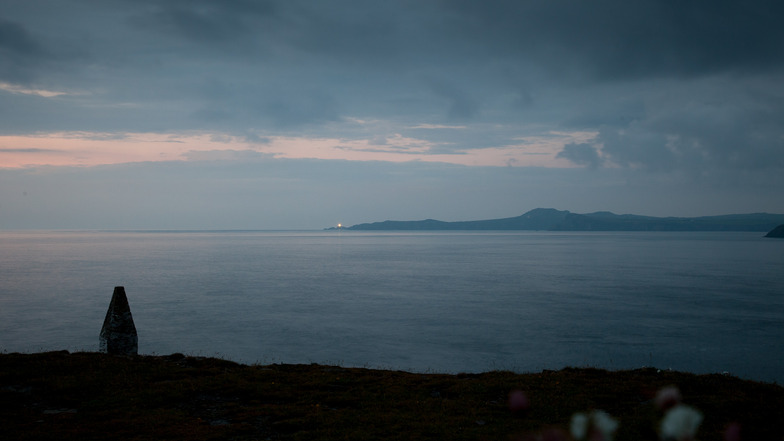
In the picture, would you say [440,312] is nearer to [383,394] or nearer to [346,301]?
[346,301]

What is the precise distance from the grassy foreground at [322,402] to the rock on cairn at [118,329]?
9.50ft

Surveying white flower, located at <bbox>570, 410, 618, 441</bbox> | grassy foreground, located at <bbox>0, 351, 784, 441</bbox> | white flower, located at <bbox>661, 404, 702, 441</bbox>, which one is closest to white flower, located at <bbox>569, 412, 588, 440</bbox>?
white flower, located at <bbox>570, 410, 618, 441</bbox>

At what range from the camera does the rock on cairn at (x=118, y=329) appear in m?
33.3

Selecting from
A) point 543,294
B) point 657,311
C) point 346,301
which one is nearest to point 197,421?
point 346,301

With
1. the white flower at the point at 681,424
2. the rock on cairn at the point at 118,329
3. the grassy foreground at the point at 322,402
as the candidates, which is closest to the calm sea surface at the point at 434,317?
the rock on cairn at the point at 118,329

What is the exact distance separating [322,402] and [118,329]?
18245 millimetres

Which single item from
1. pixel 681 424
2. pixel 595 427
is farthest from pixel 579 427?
pixel 681 424

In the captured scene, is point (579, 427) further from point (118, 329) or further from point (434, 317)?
point (434, 317)

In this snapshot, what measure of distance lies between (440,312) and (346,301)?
16658mm

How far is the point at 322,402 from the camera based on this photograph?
23391 millimetres

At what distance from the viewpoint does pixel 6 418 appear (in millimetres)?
19797

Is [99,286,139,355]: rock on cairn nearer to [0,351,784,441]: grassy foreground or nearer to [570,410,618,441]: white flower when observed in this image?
[0,351,784,441]: grassy foreground

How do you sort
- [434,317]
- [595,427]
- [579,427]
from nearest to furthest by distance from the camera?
[579,427] → [595,427] → [434,317]

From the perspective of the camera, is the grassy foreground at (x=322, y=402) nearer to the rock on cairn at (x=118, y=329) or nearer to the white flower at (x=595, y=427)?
the rock on cairn at (x=118, y=329)
